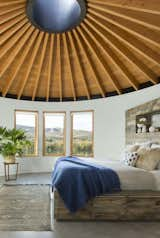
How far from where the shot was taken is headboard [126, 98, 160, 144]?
16.5ft

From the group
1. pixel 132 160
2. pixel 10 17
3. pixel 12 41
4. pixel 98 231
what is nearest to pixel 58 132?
pixel 12 41

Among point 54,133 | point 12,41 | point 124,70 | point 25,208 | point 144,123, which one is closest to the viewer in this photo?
point 25,208

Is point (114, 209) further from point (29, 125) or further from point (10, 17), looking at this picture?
point (29, 125)

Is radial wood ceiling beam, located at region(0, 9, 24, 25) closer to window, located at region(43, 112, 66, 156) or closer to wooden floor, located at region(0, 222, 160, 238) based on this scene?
wooden floor, located at region(0, 222, 160, 238)

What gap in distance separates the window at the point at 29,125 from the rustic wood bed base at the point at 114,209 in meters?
4.57

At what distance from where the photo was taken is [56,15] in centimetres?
451

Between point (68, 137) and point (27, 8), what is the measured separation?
480 centimetres

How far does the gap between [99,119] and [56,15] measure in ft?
12.5

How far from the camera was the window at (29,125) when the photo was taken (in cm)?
762

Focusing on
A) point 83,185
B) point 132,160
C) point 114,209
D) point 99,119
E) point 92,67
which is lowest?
point 114,209

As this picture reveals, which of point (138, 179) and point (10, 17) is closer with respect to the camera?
point (138, 179)

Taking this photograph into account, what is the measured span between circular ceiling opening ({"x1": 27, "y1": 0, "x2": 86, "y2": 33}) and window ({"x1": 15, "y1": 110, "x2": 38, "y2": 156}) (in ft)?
12.6

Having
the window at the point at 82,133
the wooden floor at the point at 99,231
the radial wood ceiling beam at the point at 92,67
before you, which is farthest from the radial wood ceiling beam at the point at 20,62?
the wooden floor at the point at 99,231

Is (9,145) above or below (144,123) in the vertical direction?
below
